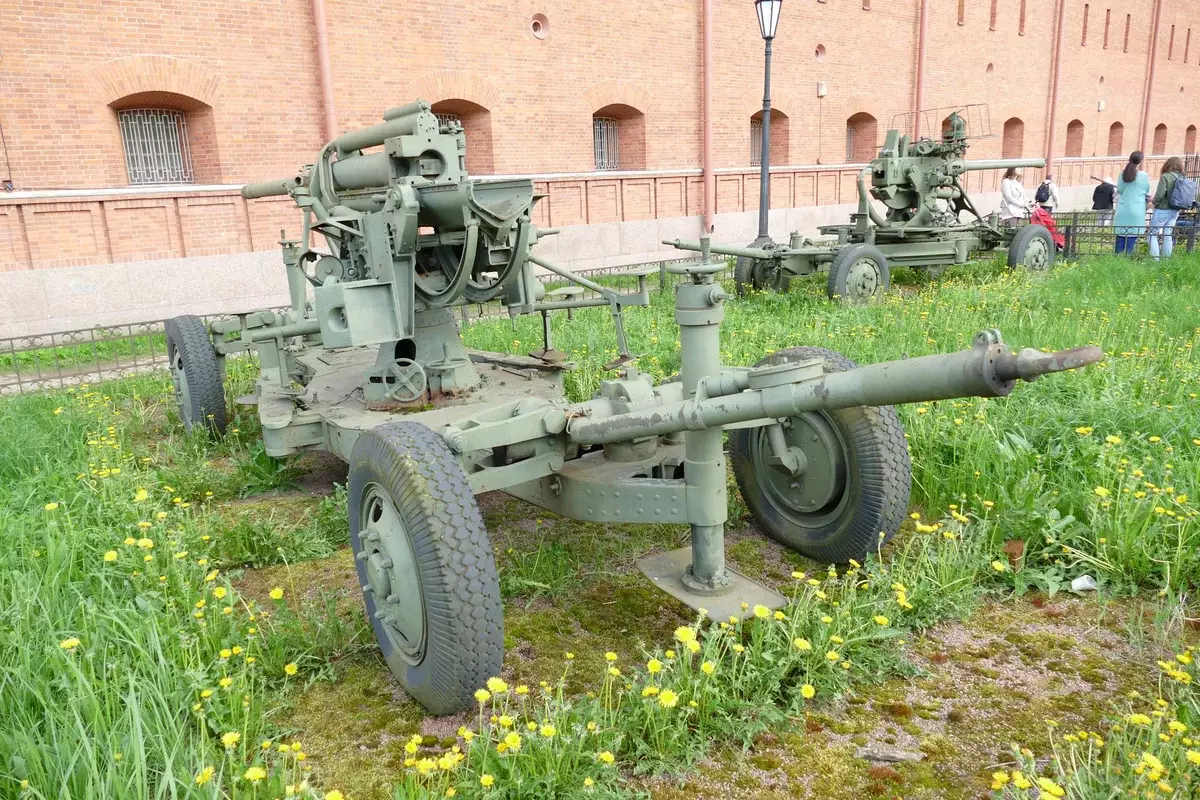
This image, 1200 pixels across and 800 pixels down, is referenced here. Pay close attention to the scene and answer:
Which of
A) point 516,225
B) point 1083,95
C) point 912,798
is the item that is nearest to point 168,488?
point 516,225

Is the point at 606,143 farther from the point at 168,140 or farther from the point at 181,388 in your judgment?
the point at 181,388

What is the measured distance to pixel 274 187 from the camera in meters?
5.96

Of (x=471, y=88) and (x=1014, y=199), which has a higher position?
(x=471, y=88)

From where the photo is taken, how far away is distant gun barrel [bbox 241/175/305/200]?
18.0 ft

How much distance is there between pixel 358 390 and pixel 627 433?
2.36 meters

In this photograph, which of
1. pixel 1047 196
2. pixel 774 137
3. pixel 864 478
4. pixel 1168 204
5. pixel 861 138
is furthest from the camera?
pixel 861 138

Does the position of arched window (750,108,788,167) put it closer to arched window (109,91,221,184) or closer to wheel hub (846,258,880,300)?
wheel hub (846,258,880,300)

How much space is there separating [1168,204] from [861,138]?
32.1 feet

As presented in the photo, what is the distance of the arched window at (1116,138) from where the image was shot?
98.5ft

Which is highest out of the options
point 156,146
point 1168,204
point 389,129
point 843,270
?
point 156,146

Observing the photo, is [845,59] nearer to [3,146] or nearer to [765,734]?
[3,146]

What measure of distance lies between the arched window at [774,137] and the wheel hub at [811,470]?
52.7 ft

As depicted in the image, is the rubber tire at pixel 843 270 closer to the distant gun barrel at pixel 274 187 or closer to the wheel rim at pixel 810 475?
the distant gun barrel at pixel 274 187

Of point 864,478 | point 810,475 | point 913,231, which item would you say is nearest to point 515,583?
point 810,475
